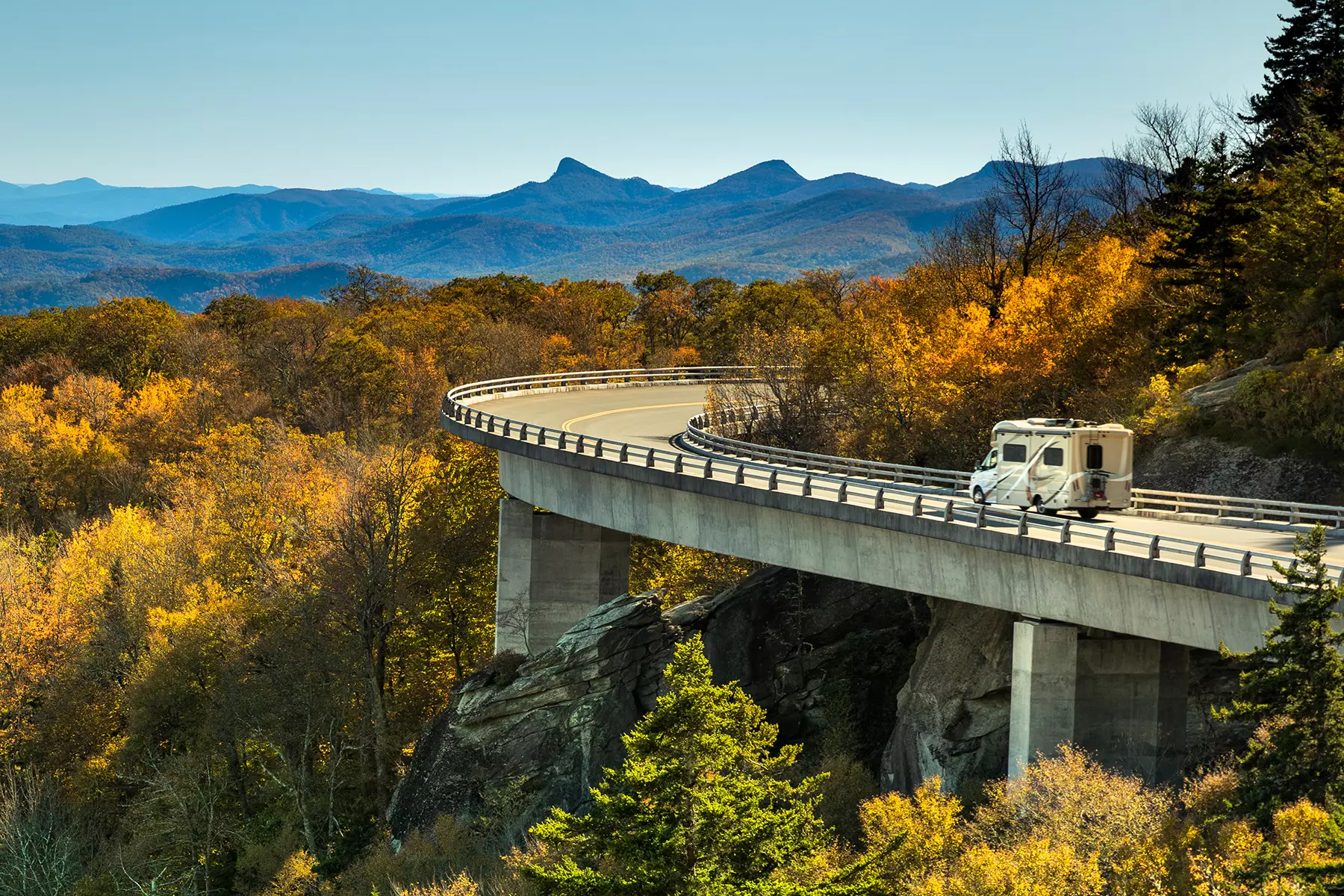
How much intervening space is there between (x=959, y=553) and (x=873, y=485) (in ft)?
13.0

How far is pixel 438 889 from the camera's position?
91.2 feet

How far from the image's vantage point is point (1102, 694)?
25938 millimetres

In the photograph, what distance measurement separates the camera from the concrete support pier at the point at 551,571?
44.2m

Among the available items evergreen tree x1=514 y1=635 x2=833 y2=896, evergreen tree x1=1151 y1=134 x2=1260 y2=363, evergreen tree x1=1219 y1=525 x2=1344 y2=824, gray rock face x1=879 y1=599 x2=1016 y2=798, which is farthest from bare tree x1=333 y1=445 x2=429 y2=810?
evergreen tree x1=1219 y1=525 x2=1344 y2=824

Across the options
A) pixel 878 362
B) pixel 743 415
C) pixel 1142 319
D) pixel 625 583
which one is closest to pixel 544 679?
pixel 625 583

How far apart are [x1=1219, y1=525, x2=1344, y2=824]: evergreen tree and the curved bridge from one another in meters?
2.87

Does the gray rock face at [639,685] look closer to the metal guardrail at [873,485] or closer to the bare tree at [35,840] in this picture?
the metal guardrail at [873,485]

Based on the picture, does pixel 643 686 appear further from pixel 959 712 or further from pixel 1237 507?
pixel 1237 507

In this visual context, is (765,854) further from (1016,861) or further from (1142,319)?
(1142,319)

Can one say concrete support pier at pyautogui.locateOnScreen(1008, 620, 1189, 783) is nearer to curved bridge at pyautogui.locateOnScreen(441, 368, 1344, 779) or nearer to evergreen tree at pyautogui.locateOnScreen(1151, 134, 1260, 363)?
curved bridge at pyautogui.locateOnScreen(441, 368, 1344, 779)

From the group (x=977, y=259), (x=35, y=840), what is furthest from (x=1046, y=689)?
(x=977, y=259)

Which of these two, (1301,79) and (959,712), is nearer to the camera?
(959,712)

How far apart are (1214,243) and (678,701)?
1092 inches

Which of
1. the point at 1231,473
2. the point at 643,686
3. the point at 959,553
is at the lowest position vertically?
the point at 643,686
